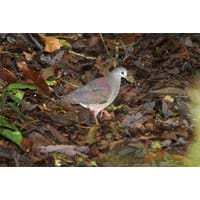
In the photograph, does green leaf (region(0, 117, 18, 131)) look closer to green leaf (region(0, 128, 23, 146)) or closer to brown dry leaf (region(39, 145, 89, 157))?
green leaf (region(0, 128, 23, 146))

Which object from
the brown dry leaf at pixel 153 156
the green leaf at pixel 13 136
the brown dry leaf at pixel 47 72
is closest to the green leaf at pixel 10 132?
the green leaf at pixel 13 136

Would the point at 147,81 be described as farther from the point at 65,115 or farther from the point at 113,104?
the point at 65,115

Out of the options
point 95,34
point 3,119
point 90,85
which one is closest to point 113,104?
point 90,85

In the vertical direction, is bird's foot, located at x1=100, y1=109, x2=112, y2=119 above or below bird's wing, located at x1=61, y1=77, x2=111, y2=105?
below

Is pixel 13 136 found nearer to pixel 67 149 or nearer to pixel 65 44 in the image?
pixel 67 149

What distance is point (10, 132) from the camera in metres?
1.98

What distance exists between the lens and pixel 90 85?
2020 millimetres

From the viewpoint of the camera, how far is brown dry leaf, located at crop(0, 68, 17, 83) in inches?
79.3

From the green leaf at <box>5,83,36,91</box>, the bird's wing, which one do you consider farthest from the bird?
the green leaf at <box>5,83,36,91</box>

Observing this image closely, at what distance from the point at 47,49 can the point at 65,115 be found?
25 cm

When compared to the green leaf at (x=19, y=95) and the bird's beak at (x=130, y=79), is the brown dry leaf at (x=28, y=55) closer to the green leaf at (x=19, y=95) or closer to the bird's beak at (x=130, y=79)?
the green leaf at (x=19, y=95)

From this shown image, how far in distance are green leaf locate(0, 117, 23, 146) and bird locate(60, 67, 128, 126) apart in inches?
7.5

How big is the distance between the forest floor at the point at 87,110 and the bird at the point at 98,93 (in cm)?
2

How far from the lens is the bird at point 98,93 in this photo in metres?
2.01
